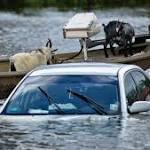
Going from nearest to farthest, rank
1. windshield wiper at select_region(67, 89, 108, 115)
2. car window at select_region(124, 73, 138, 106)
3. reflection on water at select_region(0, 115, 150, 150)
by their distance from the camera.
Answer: reflection on water at select_region(0, 115, 150, 150)
windshield wiper at select_region(67, 89, 108, 115)
car window at select_region(124, 73, 138, 106)

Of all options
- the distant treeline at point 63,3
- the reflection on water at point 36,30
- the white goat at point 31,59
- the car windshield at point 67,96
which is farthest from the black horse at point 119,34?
the distant treeline at point 63,3

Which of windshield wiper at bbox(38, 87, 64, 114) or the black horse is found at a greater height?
windshield wiper at bbox(38, 87, 64, 114)

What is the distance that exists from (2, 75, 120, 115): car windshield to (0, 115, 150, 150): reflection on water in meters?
0.26

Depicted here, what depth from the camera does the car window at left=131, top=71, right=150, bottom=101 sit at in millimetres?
10033

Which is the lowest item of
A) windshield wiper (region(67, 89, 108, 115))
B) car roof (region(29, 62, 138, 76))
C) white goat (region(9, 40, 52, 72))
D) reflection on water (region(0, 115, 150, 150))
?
white goat (region(9, 40, 52, 72))

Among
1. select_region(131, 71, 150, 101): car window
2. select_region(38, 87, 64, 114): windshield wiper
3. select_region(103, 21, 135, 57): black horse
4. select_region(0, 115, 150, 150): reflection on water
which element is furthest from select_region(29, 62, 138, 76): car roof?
select_region(103, 21, 135, 57): black horse

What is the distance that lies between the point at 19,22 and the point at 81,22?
4045 centimetres

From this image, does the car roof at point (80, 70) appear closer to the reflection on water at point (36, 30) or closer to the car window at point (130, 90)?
the car window at point (130, 90)

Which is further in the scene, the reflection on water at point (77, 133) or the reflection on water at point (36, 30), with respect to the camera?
the reflection on water at point (36, 30)

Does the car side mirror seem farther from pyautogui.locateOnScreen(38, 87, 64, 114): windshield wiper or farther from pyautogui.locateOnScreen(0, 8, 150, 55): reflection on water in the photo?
pyautogui.locateOnScreen(0, 8, 150, 55): reflection on water

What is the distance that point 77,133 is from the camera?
8.10 meters

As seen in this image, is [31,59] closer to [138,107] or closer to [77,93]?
[77,93]

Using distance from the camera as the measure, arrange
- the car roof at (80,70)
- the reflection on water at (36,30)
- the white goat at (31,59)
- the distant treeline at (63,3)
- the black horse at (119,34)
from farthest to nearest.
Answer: the distant treeline at (63,3), the reflection on water at (36,30), the black horse at (119,34), the white goat at (31,59), the car roof at (80,70)

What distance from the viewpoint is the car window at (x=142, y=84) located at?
1003 cm
